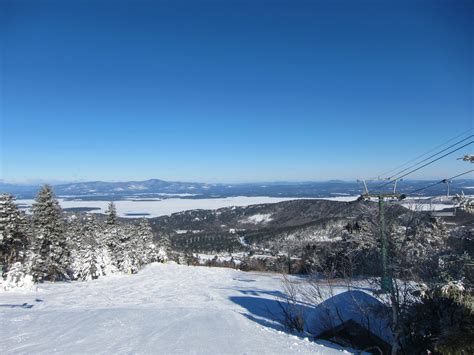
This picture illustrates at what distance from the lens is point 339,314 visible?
14188 mm

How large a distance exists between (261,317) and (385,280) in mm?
7103

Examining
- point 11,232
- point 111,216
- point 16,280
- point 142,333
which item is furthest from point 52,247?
point 142,333

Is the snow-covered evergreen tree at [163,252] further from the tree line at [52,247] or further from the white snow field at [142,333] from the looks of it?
the white snow field at [142,333]

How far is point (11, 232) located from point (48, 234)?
2962mm

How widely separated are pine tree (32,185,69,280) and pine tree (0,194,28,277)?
1.19m

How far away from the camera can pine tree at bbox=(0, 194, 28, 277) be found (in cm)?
2850

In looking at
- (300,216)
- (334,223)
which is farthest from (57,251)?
(300,216)

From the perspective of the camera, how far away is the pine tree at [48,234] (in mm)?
31281

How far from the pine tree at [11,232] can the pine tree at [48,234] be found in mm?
1189

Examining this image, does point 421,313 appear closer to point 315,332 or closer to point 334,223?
point 315,332

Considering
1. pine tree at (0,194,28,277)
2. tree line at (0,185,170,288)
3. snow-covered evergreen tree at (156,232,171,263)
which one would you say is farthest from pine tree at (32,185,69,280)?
snow-covered evergreen tree at (156,232,171,263)

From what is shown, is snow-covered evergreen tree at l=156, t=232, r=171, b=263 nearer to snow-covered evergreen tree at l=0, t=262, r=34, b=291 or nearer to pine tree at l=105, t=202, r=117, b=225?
pine tree at l=105, t=202, r=117, b=225

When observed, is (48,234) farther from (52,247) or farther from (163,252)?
(163,252)

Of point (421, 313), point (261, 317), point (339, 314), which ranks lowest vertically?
point (261, 317)
